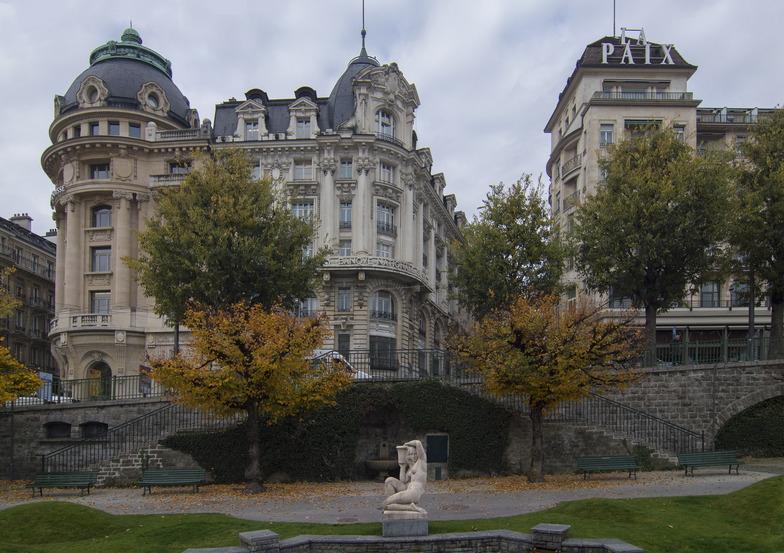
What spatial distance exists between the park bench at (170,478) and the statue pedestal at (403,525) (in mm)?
10130

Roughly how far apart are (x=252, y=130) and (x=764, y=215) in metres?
30.5

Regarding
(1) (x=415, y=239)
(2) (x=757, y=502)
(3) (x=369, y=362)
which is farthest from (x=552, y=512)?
(1) (x=415, y=239)

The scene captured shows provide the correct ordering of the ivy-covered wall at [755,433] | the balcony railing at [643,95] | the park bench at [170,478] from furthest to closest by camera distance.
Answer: the balcony railing at [643,95] < the ivy-covered wall at [755,433] < the park bench at [170,478]

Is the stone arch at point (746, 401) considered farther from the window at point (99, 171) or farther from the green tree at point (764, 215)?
the window at point (99, 171)

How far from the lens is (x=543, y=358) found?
2217cm

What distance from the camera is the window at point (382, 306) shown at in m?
42.9

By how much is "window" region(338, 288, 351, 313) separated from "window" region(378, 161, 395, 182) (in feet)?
25.2

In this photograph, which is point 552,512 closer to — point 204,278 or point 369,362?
point 369,362

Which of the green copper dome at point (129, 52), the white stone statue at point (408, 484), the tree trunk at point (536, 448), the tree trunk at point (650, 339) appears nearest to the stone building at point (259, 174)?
the green copper dome at point (129, 52)

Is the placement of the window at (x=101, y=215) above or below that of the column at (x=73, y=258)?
above

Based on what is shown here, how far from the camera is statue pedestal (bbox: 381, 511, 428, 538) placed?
551 inches

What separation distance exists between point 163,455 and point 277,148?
24359 millimetres

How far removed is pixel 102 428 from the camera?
27.4 meters

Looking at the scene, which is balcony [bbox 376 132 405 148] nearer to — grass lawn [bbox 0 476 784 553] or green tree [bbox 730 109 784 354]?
green tree [bbox 730 109 784 354]
